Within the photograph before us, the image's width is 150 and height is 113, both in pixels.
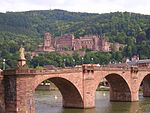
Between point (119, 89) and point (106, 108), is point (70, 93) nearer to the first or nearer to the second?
point (106, 108)

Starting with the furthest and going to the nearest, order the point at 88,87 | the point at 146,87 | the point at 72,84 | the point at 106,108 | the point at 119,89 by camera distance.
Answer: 1. the point at 146,87
2. the point at 119,89
3. the point at 88,87
4. the point at 106,108
5. the point at 72,84

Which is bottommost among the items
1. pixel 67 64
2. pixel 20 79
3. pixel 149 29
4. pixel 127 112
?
pixel 127 112

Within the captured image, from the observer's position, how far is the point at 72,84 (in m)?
57.6

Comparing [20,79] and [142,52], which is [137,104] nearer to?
[20,79]

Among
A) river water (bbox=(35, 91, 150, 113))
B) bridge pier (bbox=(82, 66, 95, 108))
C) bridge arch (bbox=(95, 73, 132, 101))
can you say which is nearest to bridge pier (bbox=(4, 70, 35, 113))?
river water (bbox=(35, 91, 150, 113))

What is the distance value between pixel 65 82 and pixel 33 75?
36.9ft

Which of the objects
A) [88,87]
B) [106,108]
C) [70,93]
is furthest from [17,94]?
[106,108]

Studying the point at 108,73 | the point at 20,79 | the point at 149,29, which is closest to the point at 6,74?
A: the point at 20,79

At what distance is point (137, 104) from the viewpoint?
66375 millimetres

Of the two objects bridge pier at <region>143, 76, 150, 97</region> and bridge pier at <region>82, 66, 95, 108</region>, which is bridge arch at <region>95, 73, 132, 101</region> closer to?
bridge pier at <region>82, 66, 95, 108</region>

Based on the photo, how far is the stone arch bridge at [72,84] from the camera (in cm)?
4525

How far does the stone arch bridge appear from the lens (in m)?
45.2

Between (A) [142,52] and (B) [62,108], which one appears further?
Result: (A) [142,52]

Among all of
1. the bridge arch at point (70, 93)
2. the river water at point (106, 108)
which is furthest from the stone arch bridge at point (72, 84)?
the river water at point (106, 108)
